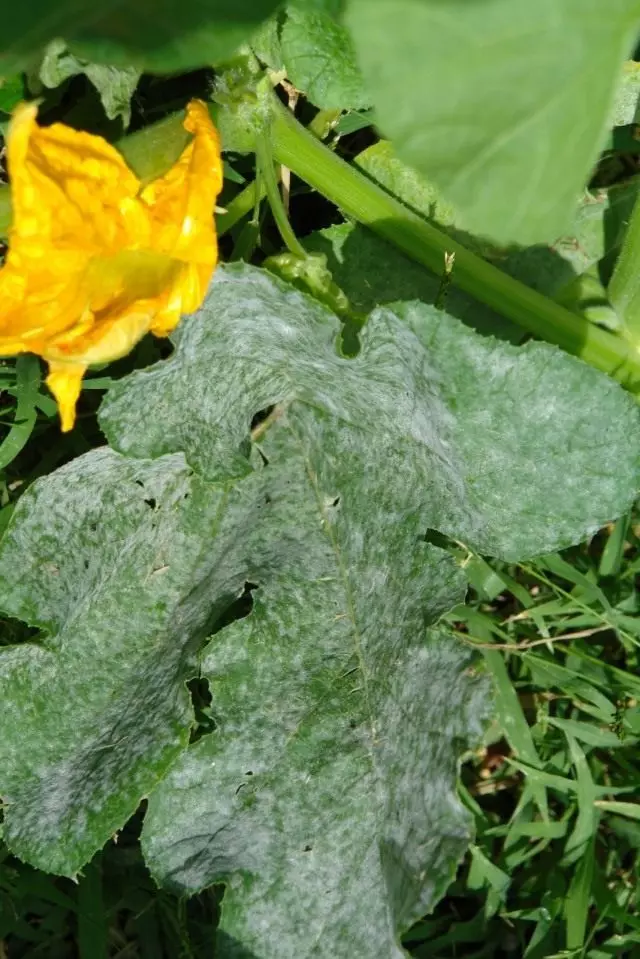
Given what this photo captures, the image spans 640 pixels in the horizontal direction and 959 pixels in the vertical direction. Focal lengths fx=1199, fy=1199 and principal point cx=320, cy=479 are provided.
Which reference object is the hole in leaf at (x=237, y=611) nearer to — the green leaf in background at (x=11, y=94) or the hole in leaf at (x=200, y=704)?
the hole in leaf at (x=200, y=704)

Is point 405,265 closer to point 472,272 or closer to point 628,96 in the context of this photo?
point 472,272

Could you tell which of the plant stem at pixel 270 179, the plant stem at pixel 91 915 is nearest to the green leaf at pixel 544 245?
the plant stem at pixel 270 179

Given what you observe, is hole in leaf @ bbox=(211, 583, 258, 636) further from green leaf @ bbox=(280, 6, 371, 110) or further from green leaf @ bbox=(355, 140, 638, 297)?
green leaf @ bbox=(280, 6, 371, 110)

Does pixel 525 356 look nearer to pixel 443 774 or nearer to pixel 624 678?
pixel 443 774

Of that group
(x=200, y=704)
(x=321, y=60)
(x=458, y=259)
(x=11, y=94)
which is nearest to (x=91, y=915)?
(x=200, y=704)

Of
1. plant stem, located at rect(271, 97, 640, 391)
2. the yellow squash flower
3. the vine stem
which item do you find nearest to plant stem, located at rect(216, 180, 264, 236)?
the vine stem

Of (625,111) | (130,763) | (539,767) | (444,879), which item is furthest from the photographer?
(539,767)

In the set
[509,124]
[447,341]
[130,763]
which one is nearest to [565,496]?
[447,341]
